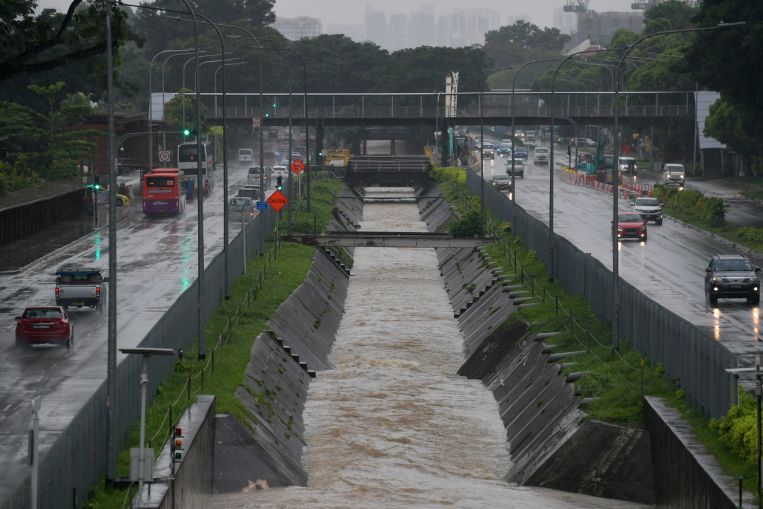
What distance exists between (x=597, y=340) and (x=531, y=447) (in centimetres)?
806

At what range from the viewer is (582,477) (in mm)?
39250

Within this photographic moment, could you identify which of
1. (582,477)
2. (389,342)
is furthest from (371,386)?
(582,477)

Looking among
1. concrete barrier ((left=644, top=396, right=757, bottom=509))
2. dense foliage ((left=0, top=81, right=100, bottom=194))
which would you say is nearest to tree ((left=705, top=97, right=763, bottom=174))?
dense foliage ((left=0, top=81, right=100, bottom=194))

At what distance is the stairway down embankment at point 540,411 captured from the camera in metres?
38.8

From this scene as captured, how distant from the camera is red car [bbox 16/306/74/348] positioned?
172ft

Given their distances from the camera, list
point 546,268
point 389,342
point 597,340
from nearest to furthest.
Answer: point 597,340 → point 389,342 → point 546,268

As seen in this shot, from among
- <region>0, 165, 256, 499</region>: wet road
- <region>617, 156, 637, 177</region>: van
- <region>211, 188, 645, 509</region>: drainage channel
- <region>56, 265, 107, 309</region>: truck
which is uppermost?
<region>617, 156, 637, 177</region>: van

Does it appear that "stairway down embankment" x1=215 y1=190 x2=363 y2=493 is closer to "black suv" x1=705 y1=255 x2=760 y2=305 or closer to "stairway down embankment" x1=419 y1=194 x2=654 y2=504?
"stairway down embankment" x1=419 y1=194 x2=654 y2=504

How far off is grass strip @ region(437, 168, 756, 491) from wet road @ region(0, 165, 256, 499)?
13503 millimetres

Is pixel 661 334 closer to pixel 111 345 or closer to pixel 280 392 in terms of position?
pixel 280 392

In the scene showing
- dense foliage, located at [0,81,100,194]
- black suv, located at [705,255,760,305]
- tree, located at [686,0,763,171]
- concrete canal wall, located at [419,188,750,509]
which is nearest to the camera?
concrete canal wall, located at [419,188,750,509]

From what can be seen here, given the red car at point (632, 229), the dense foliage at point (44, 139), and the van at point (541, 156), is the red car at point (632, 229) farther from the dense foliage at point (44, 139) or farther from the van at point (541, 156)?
the van at point (541, 156)

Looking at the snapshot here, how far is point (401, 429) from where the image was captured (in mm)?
47312

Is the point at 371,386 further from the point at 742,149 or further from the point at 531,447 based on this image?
the point at 742,149
